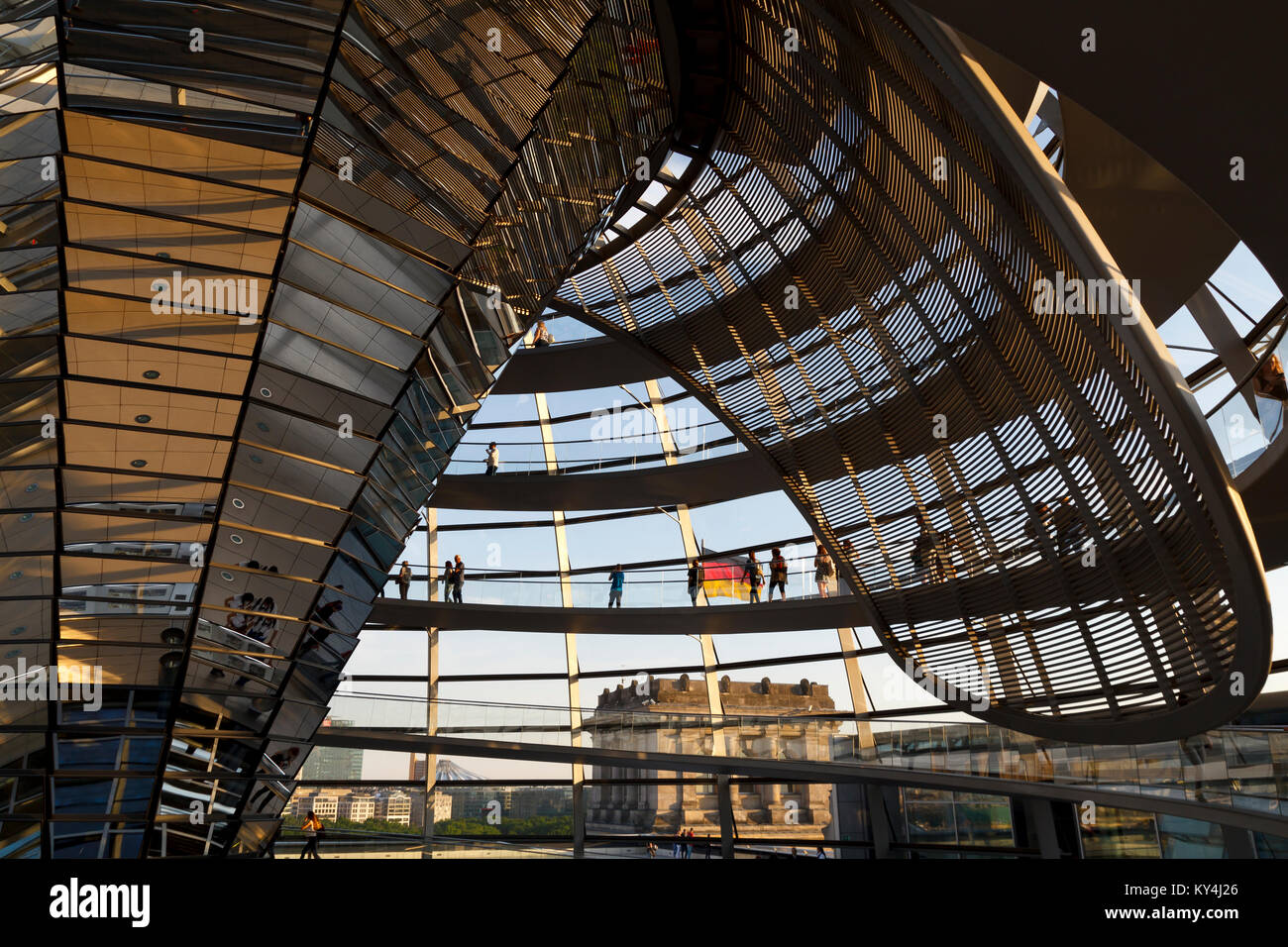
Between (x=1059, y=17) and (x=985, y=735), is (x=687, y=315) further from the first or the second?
(x=1059, y=17)

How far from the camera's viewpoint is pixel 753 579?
23172mm

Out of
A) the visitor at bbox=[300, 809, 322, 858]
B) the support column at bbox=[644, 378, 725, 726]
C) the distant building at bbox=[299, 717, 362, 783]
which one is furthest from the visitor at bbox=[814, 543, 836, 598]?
the visitor at bbox=[300, 809, 322, 858]

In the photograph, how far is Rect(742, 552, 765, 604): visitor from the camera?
75.7 ft

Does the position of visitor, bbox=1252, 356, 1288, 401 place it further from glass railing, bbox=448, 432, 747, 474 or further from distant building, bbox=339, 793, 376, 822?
distant building, bbox=339, 793, 376, 822

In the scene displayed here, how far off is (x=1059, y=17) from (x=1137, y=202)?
697 centimetres

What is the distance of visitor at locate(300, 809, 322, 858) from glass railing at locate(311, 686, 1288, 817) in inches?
98.8

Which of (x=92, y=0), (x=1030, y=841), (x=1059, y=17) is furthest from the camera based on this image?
(x=1030, y=841)

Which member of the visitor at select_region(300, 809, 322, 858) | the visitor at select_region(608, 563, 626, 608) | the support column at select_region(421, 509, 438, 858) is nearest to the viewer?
the visitor at select_region(300, 809, 322, 858)

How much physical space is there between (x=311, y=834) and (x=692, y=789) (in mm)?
9798

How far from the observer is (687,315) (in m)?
18.5

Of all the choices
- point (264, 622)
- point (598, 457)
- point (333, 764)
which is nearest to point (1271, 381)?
point (264, 622)

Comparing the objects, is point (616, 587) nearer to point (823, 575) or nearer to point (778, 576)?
point (778, 576)

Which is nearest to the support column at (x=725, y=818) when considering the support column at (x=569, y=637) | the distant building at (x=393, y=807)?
the support column at (x=569, y=637)

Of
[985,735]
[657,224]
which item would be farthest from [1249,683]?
[657,224]
